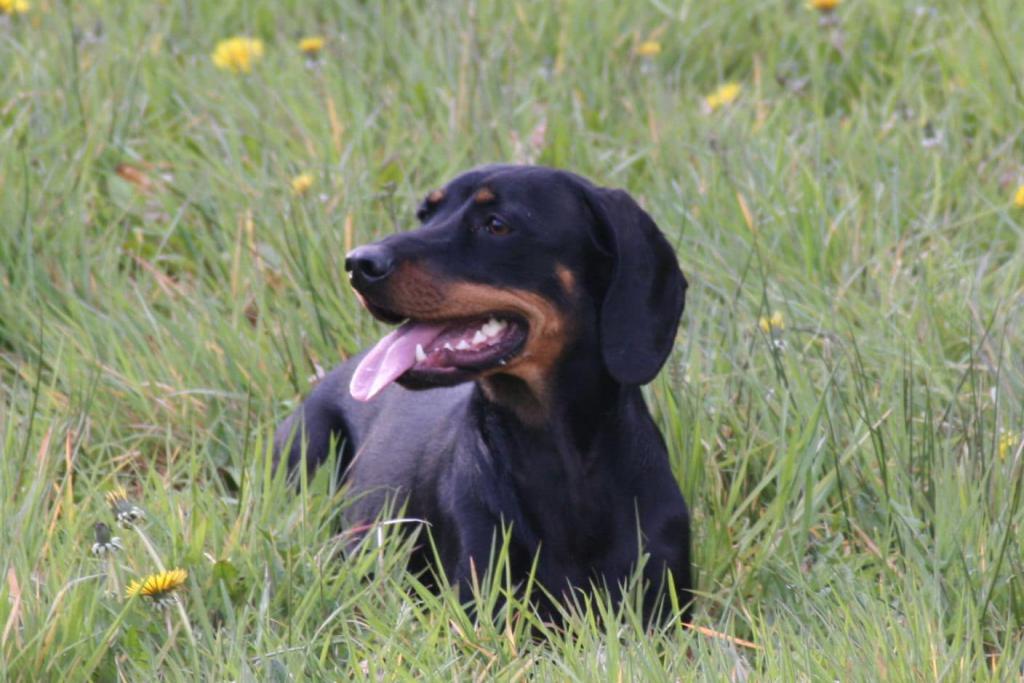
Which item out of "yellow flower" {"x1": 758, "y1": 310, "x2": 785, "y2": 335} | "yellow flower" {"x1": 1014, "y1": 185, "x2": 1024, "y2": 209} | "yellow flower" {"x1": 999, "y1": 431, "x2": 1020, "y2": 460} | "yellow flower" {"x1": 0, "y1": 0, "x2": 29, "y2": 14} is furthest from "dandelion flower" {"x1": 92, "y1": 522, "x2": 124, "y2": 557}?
"yellow flower" {"x1": 0, "y1": 0, "x2": 29, "y2": 14}

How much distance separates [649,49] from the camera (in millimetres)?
5184

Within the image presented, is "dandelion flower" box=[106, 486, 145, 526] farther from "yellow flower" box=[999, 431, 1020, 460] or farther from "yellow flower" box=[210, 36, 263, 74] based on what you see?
"yellow flower" box=[210, 36, 263, 74]

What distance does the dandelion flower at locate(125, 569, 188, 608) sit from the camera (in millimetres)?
2662

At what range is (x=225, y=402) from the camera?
3799mm

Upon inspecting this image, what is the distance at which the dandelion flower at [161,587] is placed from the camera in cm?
266

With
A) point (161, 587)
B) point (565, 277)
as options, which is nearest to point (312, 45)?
point (565, 277)

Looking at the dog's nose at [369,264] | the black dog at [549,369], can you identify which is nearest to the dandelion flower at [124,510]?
the black dog at [549,369]

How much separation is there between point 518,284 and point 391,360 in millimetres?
272

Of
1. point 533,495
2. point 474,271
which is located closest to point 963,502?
point 533,495

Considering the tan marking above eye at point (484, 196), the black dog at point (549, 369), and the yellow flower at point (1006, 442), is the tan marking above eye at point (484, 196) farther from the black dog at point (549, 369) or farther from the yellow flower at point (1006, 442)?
the yellow flower at point (1006, 442)

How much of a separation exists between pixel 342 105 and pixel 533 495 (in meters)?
2.11

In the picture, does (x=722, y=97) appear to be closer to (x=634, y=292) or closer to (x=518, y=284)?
(x=634, y=292)

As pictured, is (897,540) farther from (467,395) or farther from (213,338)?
(213,338)

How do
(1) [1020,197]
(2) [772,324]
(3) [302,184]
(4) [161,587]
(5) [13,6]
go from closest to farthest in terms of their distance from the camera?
→ (4) [161,587] → (2) [772,324] → (1) [1020,197] → (3) [302,184] → (5) [13,6]
